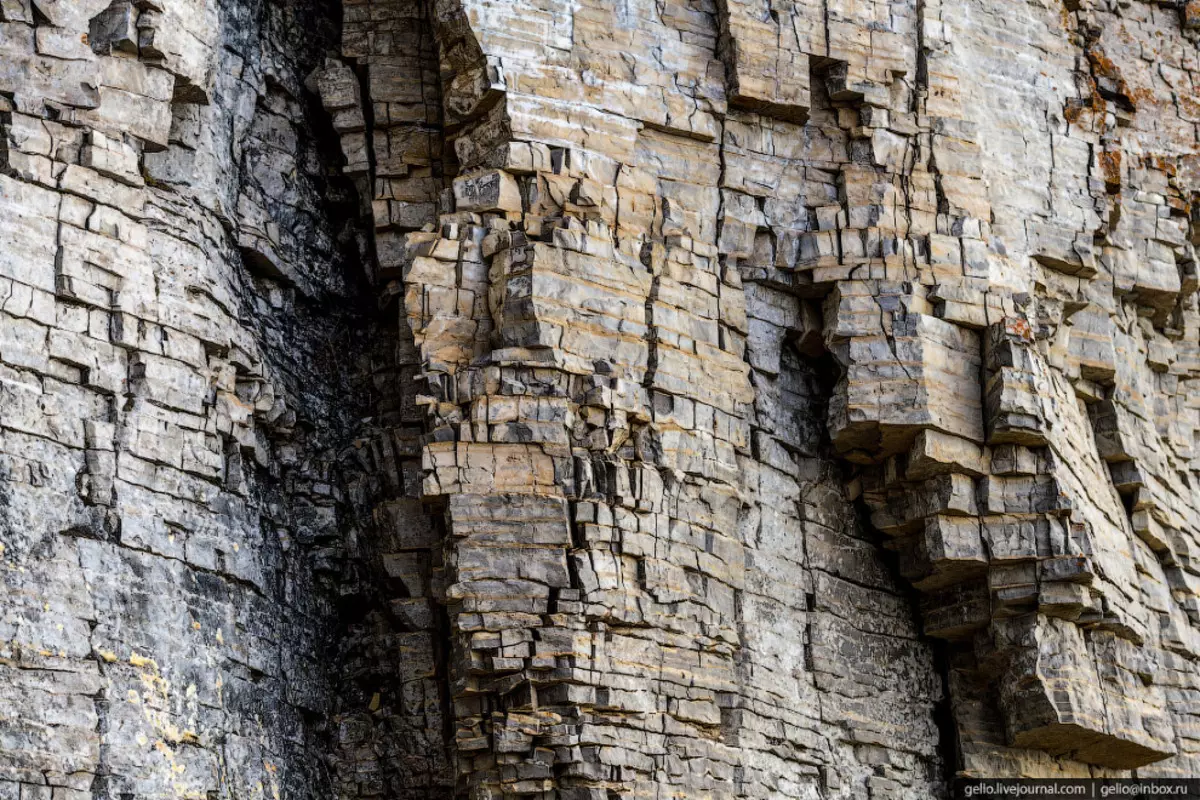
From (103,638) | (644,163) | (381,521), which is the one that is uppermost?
(644,163)

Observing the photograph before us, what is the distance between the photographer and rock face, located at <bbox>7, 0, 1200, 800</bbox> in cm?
1284

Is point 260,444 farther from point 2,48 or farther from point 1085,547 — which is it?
point 1085,547

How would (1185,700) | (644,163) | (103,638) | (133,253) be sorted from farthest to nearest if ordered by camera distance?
1. (1185,700)
2. (644,163)
3. (133,253)
4. (103,638)

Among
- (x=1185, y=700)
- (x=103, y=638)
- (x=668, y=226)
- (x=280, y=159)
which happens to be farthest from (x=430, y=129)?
(x=1185, y=700)

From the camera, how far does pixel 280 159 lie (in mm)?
15281

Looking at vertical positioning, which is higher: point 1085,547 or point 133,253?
point 133,253

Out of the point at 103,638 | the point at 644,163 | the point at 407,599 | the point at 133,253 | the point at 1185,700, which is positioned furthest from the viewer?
the point at 1185,700

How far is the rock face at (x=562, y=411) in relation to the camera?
12836 millimetres

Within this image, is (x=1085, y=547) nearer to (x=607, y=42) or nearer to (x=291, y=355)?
(x=607, y=42)

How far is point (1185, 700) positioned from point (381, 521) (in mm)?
7542

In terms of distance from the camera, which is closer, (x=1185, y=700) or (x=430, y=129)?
(x=430, y=129)

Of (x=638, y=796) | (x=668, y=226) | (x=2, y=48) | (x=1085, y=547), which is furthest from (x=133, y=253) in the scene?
(x=1085, y=547)

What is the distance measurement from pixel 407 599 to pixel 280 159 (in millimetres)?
3695

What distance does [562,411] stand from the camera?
1355 centimetres
